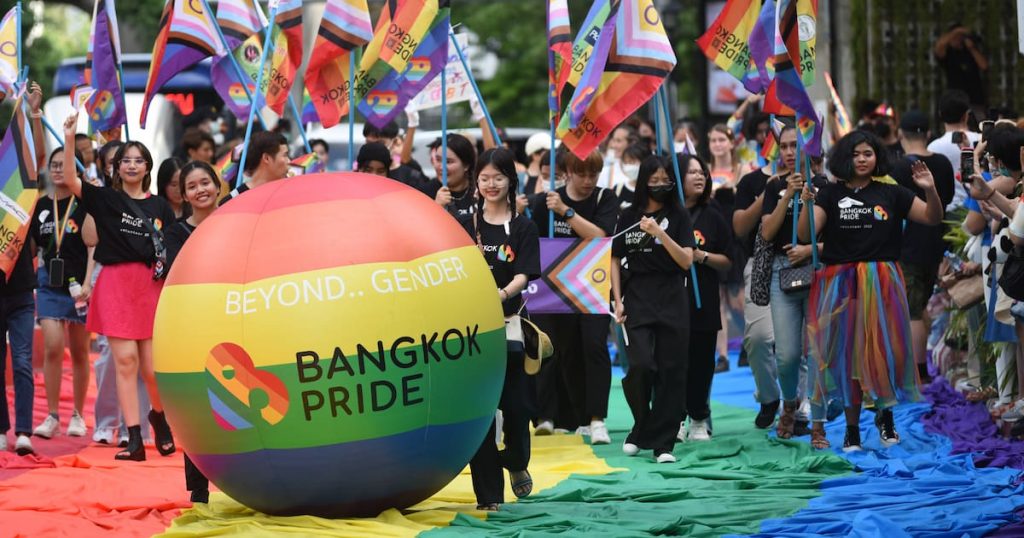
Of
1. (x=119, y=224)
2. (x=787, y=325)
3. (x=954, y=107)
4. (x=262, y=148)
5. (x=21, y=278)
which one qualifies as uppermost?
(x=954, y=107)

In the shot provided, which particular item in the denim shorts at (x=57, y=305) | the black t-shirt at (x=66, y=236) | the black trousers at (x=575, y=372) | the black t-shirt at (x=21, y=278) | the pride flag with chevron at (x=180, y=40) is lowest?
the black trousers at (x=575, y=372)

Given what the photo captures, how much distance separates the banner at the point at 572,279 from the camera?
11602 millimetres

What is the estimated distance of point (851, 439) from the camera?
10844mm

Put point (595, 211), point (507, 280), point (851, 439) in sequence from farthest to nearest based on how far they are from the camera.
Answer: point (595, 211)
point (851, 439)
point (507, 280)

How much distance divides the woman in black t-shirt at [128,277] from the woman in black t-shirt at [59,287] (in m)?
1.02

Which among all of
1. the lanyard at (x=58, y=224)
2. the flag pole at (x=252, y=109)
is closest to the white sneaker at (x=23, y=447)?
the lanyard at (x=58, y=224)

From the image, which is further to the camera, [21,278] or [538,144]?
[538,144]

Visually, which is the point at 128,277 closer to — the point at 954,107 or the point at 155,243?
the point at 155,243

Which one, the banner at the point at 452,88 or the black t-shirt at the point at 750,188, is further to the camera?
the banner at the point at 452,88

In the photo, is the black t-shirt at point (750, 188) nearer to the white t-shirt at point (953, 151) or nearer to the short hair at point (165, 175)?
the white t-shirt at point (953, 151)

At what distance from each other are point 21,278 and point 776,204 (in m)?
5.45

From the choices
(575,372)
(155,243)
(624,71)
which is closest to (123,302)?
(155,243)

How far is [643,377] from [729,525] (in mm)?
2662

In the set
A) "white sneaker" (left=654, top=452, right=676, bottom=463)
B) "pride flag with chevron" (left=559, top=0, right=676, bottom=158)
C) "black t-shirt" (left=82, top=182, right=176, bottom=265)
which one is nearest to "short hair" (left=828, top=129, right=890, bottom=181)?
"pride flag with chevron" (left=559, top=0, right=676, bottom=158)
